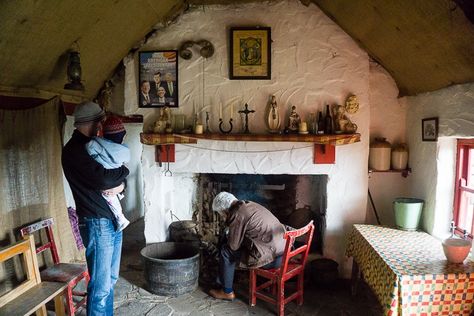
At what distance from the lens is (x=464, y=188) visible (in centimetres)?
293

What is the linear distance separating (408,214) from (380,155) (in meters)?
0.71

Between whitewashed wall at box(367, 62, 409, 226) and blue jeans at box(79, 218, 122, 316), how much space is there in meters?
2.75

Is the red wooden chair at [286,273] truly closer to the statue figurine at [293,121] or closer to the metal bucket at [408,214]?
the metal bucket at [408,214]

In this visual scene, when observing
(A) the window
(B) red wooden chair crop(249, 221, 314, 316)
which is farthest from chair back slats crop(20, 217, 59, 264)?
(A) the window

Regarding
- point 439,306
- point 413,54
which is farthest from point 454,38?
point 439,306

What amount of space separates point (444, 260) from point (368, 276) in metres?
0.56

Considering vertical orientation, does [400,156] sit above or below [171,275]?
above

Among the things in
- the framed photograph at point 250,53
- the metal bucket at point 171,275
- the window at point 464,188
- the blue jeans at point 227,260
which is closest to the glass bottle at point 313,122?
the framed photograph at point 250,53

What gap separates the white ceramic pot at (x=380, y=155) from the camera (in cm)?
369

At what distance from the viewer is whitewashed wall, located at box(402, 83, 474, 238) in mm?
2717

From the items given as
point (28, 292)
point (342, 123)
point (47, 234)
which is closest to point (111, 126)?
point (28, 292)

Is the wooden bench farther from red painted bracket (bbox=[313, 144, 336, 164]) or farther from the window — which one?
the window

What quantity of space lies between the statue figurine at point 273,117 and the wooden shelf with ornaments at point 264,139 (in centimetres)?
15

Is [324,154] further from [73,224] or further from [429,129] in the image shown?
[73,224]
